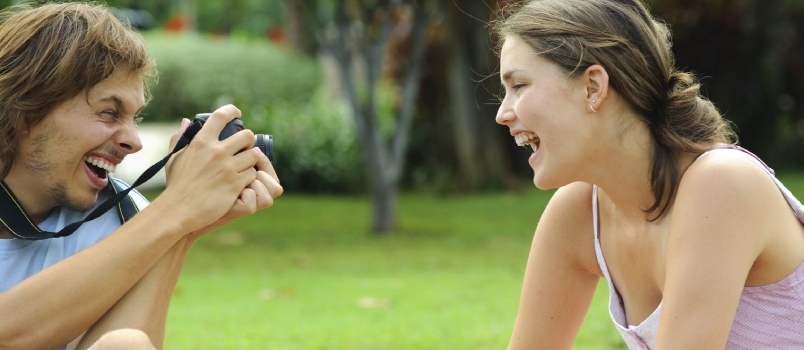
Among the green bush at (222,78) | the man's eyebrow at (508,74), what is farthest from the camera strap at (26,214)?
the green bush at (222,78)

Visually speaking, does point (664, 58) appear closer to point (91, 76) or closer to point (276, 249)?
point (91, 76)

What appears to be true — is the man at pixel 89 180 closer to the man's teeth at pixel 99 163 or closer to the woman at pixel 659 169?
the man's teeth at pixel 99 163

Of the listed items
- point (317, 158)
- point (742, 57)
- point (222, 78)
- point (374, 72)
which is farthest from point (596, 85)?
point (222, 78)

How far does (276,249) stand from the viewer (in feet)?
26.4

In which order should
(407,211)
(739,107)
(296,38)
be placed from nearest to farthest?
(407,211), (739,107), (296,38)

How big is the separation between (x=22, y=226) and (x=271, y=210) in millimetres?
8055

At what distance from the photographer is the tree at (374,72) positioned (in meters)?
8.32

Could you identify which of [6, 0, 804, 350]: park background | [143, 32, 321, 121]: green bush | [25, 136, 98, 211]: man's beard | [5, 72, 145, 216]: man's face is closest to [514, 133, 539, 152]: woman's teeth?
[5, 72, 145, 216]: man's face

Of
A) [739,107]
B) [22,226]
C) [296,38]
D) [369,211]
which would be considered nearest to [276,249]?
[369,211]

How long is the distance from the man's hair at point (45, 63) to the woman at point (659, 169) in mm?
930

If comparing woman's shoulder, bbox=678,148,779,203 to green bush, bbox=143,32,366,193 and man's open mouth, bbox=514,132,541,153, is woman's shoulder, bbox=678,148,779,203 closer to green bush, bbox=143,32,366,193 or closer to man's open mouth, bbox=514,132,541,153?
man's open mouth, bbox=514,132,541,153

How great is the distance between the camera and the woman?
2.21 meters

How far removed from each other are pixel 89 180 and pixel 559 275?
1204 millimetres

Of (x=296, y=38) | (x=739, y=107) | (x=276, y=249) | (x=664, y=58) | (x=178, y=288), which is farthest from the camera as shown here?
(x=296, y=38)
